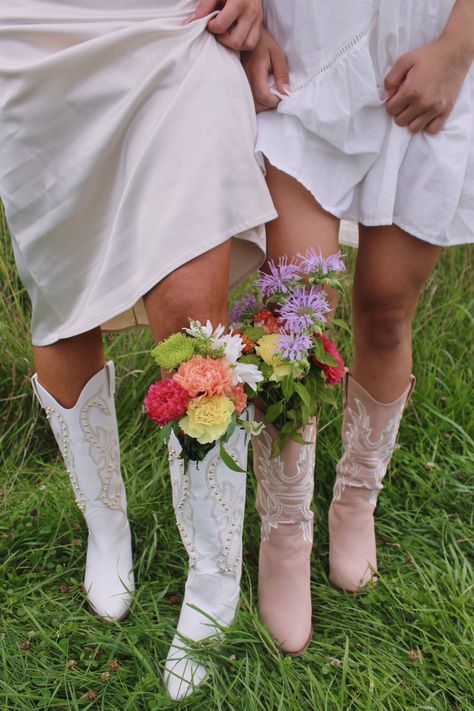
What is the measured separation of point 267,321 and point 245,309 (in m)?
0.08

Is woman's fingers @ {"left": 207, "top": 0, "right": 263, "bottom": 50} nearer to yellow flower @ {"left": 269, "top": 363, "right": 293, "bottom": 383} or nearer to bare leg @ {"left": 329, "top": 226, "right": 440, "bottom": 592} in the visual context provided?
bare leg @ {"left": 329, "top": 226, "right": 440, "bottom": 592}

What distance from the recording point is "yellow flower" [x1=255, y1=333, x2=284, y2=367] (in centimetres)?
133

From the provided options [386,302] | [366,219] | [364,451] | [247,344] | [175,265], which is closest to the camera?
[175,265]

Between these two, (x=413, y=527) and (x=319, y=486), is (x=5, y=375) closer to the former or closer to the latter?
(x=319, y=486)

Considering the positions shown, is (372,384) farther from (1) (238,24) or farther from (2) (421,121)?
(1) (238,24)

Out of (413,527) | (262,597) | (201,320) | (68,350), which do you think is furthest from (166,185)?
(413,527)

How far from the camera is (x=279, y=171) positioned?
144cm

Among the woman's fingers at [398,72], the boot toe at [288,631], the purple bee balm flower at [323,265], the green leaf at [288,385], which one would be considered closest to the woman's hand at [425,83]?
the woman's fingers at [398,72]

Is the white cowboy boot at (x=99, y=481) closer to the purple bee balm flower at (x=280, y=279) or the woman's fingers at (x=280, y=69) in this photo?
the purple bee balm flower at (x=280, y=279)

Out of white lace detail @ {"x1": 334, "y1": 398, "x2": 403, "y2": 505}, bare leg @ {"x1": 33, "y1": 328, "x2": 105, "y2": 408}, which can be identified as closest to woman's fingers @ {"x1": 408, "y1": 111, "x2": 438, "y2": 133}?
white lace detail @ {"x1": 334, "y1": 398, "x2": 403, "y2": 505}

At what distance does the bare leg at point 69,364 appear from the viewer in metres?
1.59

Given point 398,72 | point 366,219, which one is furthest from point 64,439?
point 398,72

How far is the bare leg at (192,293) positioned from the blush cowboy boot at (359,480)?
1.95 feet

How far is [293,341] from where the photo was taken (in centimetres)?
130
